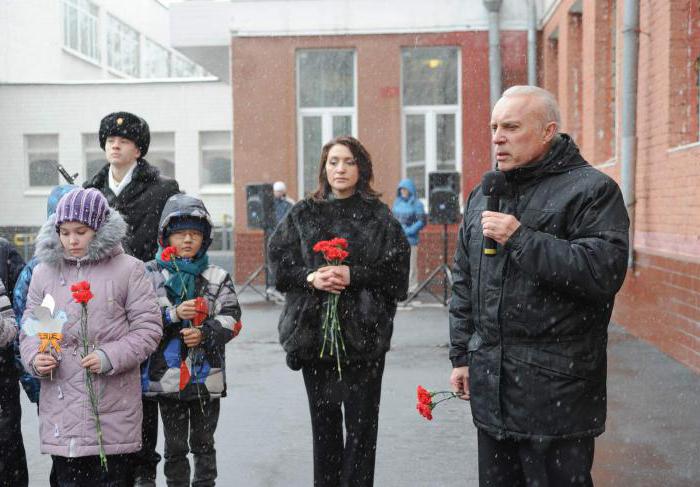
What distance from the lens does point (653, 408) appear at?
723 centimetres

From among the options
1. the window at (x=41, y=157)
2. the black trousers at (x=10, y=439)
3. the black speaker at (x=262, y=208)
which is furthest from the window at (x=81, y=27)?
the black trousers at (x=10, y=439)

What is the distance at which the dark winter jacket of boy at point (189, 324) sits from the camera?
15.6 ft

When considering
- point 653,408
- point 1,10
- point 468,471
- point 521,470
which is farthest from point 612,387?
point 1,10

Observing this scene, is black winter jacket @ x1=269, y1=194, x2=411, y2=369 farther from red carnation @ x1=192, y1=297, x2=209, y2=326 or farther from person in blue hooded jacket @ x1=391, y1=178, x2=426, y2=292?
person in blue hooded jacket @ x1=391, y1=178, x2=426, y2=292

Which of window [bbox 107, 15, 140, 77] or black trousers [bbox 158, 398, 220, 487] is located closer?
black trousers [bbox 158, 398, 220, 487]

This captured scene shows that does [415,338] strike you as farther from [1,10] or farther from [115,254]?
[1,10]

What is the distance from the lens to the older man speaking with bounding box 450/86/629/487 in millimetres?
3258

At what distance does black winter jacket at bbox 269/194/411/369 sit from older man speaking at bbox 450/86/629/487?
114 cm

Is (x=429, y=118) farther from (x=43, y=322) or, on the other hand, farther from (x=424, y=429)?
(x=43, y=322)

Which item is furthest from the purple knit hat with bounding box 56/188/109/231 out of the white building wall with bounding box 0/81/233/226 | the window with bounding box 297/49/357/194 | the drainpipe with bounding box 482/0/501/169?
the white building wall with bounding box 0/81/233/226

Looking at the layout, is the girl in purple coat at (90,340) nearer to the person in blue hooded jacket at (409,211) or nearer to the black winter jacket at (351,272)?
the black winter jacket at (351,272)

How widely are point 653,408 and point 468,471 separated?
7.41 ft

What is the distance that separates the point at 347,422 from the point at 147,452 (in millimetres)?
1187

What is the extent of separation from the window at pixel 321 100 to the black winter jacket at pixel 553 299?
1593cm
